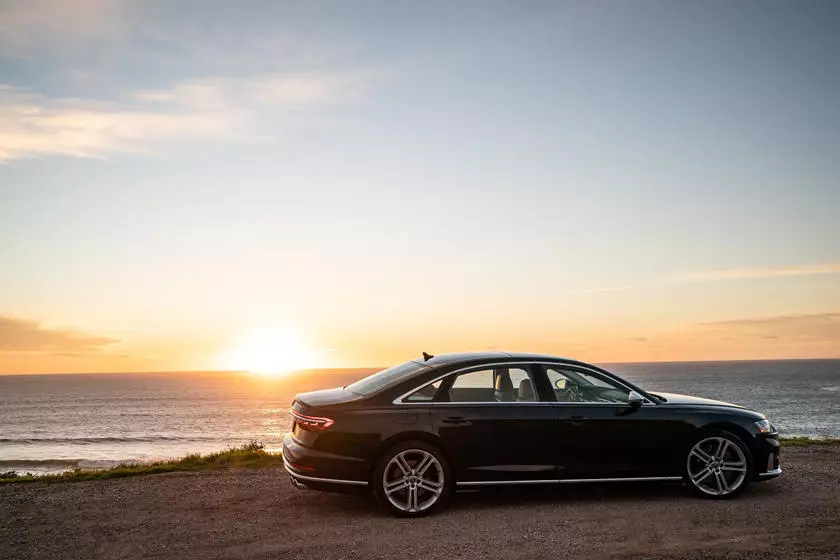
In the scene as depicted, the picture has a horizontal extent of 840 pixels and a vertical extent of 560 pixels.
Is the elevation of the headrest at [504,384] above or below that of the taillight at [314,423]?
above

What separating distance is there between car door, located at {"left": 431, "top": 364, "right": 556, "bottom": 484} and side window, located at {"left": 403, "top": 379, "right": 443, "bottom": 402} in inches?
2.4

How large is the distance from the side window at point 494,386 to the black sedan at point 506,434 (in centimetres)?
1

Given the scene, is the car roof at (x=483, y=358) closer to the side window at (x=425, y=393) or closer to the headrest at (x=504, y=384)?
the headrest at (x=504, y=384)

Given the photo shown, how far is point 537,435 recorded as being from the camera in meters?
8.41

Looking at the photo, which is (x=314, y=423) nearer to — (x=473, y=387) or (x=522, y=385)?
(x=473, y=387)

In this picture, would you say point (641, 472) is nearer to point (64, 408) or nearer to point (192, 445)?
point (192, 445)

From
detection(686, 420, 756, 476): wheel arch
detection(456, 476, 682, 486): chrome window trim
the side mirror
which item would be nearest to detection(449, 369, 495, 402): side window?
detection(456, 476, 682, 486): chrome window trim

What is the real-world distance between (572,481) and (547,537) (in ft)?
4.97

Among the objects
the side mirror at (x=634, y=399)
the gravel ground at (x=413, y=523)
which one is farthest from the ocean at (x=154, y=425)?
the side mirror at (x=634, y=399)

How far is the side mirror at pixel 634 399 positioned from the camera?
872 centimetres

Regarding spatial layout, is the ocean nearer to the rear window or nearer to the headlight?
the rear window

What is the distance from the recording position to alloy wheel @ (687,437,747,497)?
8.84 m

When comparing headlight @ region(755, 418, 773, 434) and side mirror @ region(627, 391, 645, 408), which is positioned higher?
side mirror @ region(627, 391, 645, 408)

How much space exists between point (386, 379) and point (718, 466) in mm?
4096
